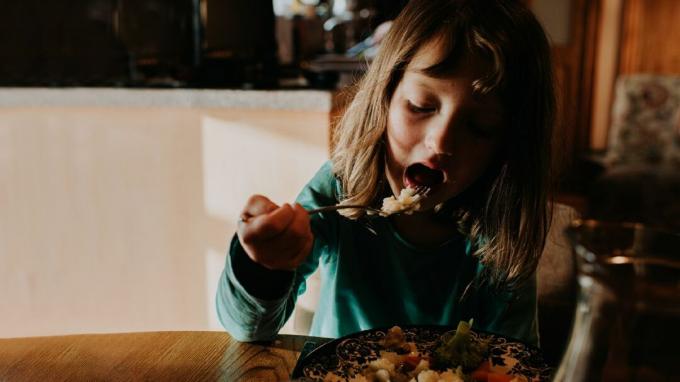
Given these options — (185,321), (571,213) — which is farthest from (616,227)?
(185,321)

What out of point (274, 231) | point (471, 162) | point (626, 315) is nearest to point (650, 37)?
point (471, 162)

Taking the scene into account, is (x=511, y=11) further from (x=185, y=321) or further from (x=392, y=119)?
(x=185, y=321)

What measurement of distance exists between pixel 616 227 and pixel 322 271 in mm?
726

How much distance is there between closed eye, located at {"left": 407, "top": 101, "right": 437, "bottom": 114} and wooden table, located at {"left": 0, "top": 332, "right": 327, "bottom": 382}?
0.36 meters

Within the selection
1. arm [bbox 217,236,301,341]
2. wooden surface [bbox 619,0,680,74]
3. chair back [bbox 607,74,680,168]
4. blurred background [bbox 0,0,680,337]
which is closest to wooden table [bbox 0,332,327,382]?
arm [bbox 217,236,301,341]

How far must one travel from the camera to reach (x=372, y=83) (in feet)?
3.58

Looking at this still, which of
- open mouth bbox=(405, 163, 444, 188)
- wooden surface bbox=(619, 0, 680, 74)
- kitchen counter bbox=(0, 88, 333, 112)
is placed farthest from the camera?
wooden surface bbox=(619, 0, 680, 74)

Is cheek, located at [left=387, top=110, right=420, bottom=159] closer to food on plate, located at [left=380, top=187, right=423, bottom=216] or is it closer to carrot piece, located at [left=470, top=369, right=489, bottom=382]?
food on plate, located at [left=380, top=187, right=423, bottom=216]

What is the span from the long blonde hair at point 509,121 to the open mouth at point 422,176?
4.7 inches

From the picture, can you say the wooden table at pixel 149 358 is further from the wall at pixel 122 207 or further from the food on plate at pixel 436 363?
the wall at pixel 122 207

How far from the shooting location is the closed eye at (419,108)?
936mm

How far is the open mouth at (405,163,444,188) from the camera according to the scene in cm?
96

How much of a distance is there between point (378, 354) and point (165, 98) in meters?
1.41

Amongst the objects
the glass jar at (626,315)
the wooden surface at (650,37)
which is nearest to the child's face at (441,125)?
the glass jar at (626,315)
